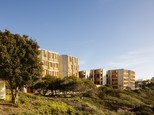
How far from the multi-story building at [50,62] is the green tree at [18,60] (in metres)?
38.9

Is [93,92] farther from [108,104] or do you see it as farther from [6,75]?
[6,75]

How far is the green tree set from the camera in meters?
25.6

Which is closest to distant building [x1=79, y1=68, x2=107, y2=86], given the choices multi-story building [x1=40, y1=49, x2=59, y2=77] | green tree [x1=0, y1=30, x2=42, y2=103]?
multi-story building [x1=40, y1=49, x2=59, y2=77]

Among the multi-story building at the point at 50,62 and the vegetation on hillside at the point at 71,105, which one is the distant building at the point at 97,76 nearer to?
the multi-story building at the point at 50,62

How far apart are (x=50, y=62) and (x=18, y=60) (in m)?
44.2

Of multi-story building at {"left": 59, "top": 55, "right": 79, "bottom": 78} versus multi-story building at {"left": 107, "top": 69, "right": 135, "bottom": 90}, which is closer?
multi-story building at {"left": 59, "top": 55, "right": 79, "bottom": 78}

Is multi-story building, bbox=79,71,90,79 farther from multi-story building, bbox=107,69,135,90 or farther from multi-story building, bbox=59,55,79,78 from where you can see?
multi-story building, bbox=59,55,79,78

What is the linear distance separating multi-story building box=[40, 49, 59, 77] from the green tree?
127ft

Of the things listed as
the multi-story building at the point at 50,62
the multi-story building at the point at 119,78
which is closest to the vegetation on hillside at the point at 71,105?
the multi-story building at the point at 50,62

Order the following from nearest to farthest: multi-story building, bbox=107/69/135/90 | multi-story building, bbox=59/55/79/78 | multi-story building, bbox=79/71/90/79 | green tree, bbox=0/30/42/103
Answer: green tree, bbox=0/30/42/103
multi-story building, bbox=59/55/79/78
multi-story building, bbox=79/71/90/79
multi-story building, bbox=107/69/135/90

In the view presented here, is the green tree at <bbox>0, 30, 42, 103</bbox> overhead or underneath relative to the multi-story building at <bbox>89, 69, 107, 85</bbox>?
overhead

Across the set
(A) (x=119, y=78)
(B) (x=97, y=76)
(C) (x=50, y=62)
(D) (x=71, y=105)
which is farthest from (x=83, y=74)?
(D) (x=71, y=105)

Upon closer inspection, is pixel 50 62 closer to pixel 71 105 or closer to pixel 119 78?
pixel 71 105

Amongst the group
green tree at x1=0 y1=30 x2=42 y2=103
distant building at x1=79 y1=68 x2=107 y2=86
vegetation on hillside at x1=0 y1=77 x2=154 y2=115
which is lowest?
vegetation on hillside at x1=0 y1=77 x2=154 y2=115
